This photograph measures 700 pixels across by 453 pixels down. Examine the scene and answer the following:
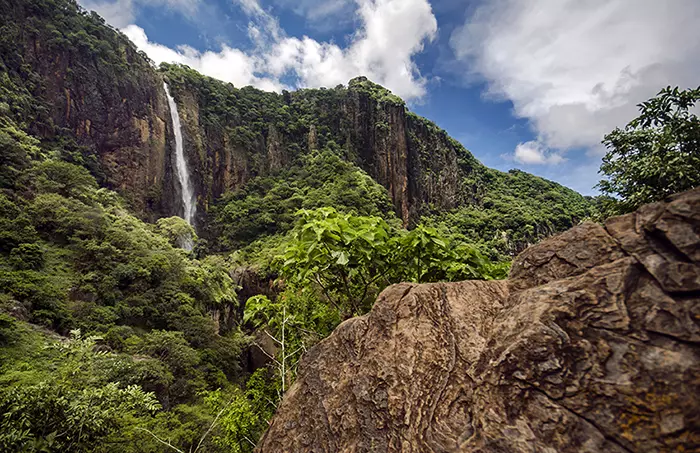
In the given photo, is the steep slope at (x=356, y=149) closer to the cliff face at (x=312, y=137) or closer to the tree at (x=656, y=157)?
the cliff face at (x=312, y=137)

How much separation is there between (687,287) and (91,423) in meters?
6.20

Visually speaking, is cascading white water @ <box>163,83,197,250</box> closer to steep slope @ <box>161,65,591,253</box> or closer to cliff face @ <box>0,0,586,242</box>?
cliff face @ <box>0,0,586,242</box>

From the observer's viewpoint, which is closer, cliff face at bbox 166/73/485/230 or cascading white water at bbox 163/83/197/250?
cascading white water at bbox 163/83/197/250

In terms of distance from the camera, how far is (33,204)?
562 inches

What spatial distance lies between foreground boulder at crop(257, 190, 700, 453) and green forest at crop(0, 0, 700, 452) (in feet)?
2.72

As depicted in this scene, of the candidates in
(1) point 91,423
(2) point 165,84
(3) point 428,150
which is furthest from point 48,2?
(3) point 428,150

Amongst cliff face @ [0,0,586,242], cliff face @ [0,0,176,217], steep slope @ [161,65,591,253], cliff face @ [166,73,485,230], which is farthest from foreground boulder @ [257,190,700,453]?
cliff face @ [166,73,485,230]

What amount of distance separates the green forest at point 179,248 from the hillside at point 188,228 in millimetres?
56

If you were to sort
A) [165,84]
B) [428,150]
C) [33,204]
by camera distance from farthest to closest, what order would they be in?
1. [428,150]
2. [165,84]
3. [33,204]

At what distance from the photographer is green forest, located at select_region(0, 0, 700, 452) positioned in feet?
12.5

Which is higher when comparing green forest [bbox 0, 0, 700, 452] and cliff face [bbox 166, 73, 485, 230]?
cliff face [bbox 166, 73, 485, 230]

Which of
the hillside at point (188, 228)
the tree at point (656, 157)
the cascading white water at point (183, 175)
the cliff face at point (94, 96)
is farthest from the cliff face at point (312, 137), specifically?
the tree at point (656, 157)

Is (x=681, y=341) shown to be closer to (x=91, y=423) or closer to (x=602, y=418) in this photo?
(x=602, y=418)

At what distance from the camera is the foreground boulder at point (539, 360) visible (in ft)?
4.25
